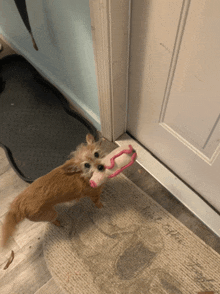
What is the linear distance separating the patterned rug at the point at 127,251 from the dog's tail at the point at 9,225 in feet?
0.97

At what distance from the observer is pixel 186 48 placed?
0.70 metres

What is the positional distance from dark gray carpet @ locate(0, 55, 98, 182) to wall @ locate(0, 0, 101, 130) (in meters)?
0.08

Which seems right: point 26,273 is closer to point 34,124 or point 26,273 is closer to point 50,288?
point 50,288

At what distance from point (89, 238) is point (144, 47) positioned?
0.89 metres

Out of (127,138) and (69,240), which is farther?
(127,138)

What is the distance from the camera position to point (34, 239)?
1.12 meters

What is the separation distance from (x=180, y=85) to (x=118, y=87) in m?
0.29

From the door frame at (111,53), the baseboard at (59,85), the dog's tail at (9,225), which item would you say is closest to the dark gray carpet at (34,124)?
the baseboard at (59,85)

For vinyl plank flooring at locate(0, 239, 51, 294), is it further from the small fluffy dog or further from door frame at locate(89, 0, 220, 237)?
door frame at locate(89, 0, 220, 237)

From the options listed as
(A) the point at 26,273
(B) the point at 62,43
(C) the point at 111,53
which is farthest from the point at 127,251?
(B) the point at 62,43

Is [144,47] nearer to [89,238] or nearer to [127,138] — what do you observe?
[127,138]

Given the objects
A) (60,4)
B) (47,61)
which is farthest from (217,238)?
(47,61)

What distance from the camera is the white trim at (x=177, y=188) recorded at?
1106 mm

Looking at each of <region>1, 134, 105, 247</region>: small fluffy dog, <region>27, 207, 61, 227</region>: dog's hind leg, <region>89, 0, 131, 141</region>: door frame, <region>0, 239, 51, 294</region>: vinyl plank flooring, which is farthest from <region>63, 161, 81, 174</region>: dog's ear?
<region>0, 239, 51, 294</region>: vinyl plank flooring
